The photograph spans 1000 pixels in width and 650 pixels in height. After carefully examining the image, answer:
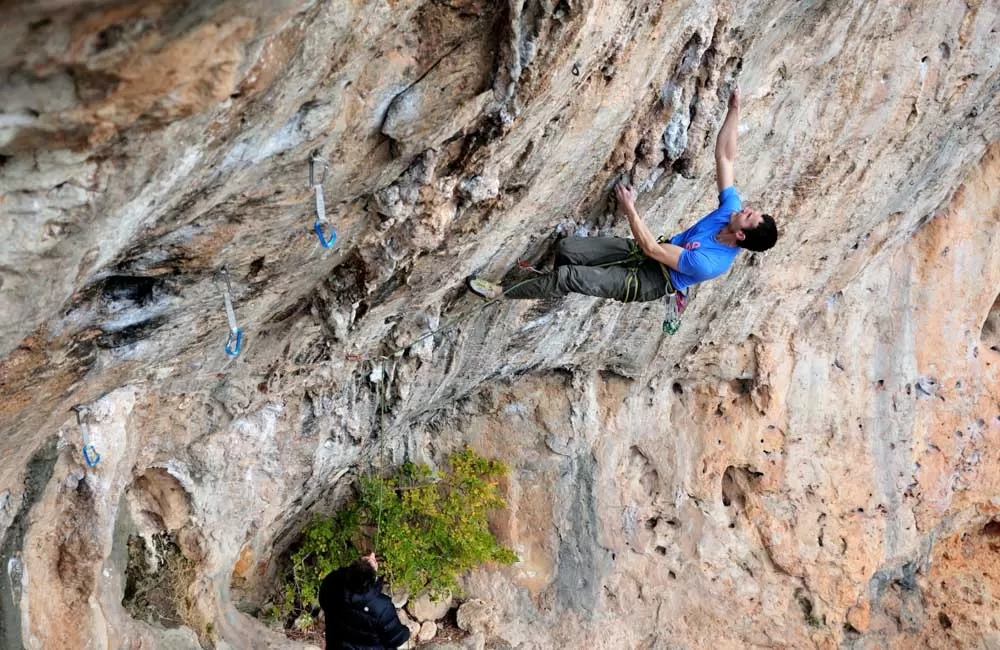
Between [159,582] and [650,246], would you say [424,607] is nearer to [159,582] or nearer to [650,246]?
[159,582]

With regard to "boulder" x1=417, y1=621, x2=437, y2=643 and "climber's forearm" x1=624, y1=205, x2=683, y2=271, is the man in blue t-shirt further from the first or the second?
"boulder" x1=417, y1=621, x2=437, y2=643

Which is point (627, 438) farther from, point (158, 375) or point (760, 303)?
point (158, 375)

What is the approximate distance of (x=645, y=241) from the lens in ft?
15.7

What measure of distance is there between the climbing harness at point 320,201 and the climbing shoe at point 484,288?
132cm

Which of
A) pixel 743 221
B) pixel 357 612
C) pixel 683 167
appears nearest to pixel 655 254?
pixel 743 221

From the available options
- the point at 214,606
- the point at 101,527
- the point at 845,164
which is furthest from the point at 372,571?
the point at 845,164

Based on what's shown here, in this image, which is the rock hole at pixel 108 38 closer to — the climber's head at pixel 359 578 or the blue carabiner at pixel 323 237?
the blue carabiner at pixel 323 237

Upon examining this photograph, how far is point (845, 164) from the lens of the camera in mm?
6535

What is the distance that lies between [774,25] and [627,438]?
4322mm

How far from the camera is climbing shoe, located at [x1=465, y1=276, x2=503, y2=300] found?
213 inches

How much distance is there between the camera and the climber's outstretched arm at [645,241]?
4.77 m

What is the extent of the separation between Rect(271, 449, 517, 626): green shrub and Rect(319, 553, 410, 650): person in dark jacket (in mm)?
3201

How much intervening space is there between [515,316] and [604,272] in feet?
4.68

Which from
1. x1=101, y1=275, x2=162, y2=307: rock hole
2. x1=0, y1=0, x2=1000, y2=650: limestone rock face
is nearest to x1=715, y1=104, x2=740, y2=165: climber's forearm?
x1=0, y1=0, x2=1000, y2=650: limestone rock face
